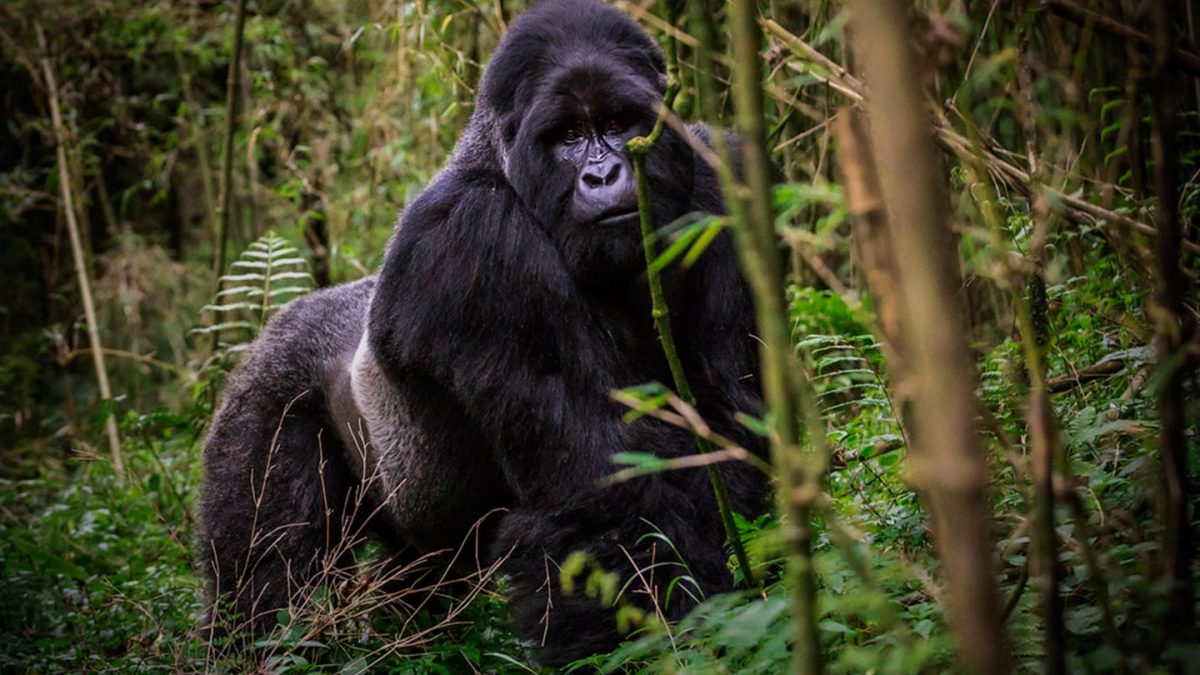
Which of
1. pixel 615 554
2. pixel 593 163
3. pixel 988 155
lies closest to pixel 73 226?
pixel 593 163

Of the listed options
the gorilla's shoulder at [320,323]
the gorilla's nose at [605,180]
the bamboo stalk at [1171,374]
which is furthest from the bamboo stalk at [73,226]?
the bamboo stalk at [1171,374]

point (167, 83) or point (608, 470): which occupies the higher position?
point (167, 83)

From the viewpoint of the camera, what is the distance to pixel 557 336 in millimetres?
2998

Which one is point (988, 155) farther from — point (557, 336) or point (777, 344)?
point (777, 344)

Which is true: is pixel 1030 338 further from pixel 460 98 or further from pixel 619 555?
pixel 460 98

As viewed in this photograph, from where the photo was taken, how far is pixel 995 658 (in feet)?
3.34

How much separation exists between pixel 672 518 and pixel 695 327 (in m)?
0.58

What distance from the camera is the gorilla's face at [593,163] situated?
2.90 metres

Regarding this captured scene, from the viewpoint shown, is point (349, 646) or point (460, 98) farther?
point (460, 98)

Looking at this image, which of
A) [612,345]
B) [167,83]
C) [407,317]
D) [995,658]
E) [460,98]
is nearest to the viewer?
[995,658]

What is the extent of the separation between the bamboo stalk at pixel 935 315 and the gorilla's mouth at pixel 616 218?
6.04ft

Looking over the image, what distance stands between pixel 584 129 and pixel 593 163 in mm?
145

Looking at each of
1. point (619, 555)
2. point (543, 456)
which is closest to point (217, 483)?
point (543, 456)

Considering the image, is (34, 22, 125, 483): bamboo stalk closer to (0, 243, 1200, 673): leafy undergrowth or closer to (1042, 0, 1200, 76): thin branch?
(0, 243, 1200, 673): leafy undergrowth
